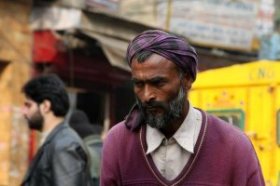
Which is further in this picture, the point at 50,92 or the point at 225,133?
the point at 50,92

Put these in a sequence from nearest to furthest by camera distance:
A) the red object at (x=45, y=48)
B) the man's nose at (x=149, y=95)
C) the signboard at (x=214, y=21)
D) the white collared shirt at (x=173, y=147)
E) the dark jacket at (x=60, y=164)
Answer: the man's nose at (x=149, y=95) < the white collared shirt at (x=173, y=147) < the dark jacket at (x=60, y=164) < the red object at (x=45, y=48) < the signboard at (x=214, y=21)

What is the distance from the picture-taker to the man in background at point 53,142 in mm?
4270

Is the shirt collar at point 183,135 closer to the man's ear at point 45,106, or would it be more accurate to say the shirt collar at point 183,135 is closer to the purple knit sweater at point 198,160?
the purple knit sweater at point 198,160

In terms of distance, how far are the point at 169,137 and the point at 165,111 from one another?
0.54 feet

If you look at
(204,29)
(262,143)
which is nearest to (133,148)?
(262,143)

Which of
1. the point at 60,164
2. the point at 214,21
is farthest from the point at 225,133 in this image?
the point at 214,21

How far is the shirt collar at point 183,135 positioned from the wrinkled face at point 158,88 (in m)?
0.10

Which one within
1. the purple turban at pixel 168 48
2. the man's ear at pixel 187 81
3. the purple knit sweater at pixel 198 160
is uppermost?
the purple turban at pixel 168 48

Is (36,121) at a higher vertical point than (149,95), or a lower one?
lower

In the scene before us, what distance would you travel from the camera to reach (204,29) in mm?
12602

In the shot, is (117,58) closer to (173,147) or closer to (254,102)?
(254,102)

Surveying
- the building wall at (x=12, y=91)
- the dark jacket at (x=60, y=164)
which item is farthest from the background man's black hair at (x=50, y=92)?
the building wall at (x=12, y=91)

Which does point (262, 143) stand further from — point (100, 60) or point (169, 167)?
point (100, 60)

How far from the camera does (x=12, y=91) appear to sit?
9.66m
